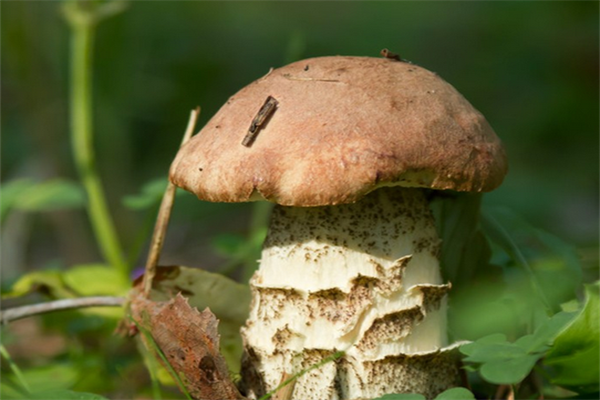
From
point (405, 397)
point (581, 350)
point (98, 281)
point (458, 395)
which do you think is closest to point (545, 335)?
point (581, 350)

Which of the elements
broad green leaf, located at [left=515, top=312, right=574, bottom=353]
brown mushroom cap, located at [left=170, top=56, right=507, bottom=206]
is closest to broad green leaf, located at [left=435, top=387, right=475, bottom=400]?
broad green leaf, located at [left=515, top=312, right=574, bottom=353]

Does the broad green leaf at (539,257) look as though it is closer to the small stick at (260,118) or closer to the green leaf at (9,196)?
the small stick at (260,118)

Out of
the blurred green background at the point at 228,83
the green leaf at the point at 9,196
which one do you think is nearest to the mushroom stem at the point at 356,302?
the green leaf at the point at 9,196

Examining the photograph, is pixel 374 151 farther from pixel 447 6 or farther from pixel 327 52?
pixel 447 6

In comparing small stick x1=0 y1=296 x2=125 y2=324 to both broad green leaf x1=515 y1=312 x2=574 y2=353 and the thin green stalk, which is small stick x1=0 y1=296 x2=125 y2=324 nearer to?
the thin green stalk

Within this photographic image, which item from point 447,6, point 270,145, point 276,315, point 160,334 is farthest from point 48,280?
point 447,6

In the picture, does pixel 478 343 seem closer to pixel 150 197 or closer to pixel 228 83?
pixel 150 197
